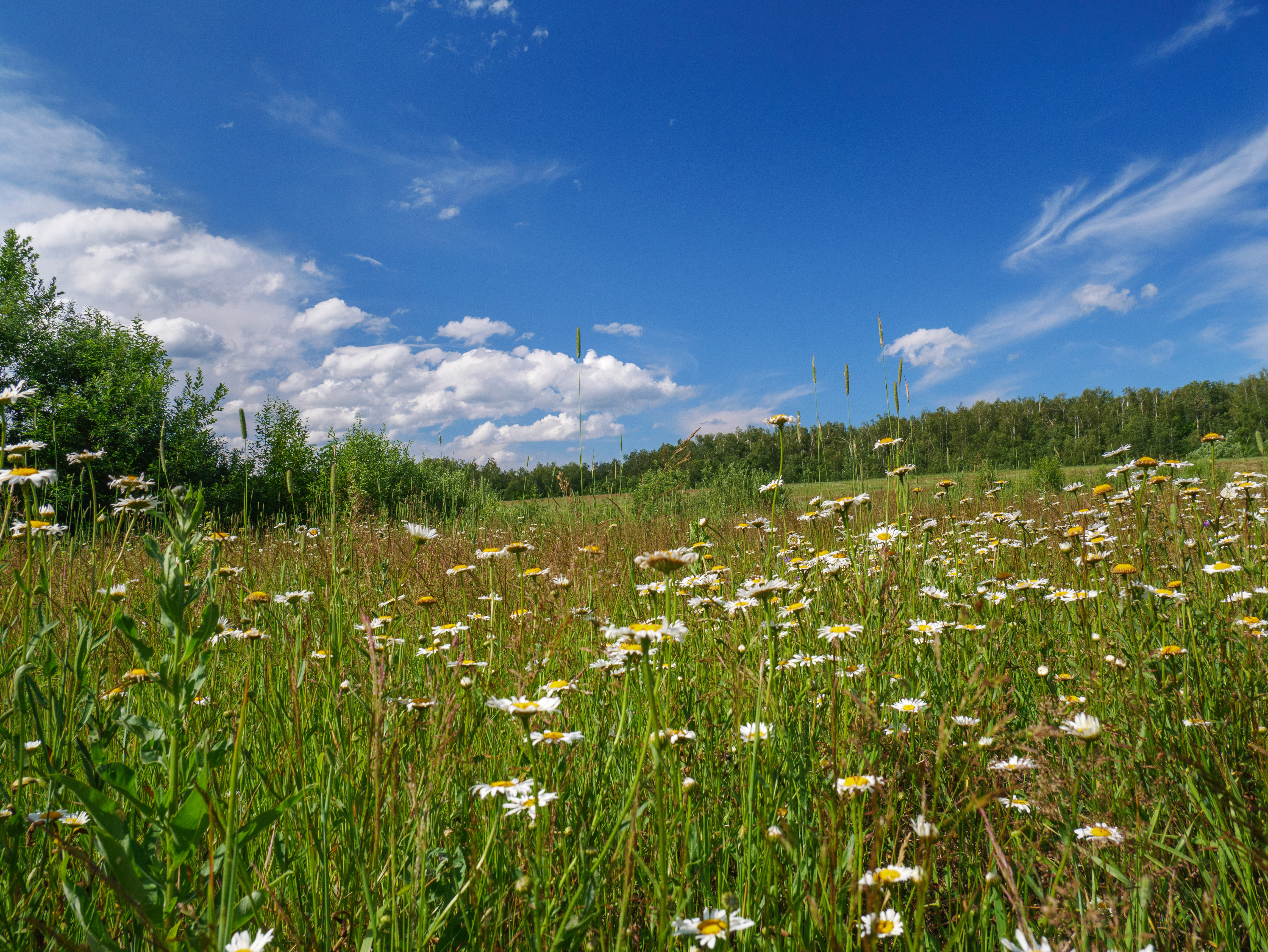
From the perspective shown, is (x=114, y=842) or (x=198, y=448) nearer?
(x=114, y=842)

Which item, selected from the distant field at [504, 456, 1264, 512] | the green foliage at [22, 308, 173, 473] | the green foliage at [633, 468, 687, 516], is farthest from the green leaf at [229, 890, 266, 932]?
the green foliage at [22, 308, 173, 473]

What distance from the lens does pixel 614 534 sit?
5387 mm

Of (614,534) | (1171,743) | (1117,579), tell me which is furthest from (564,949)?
(614,534)

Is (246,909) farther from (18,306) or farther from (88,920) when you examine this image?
(18,306)

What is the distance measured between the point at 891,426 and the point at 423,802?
8.80ft

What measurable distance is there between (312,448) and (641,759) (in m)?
36.6

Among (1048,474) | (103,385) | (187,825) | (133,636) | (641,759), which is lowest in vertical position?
(187,825)

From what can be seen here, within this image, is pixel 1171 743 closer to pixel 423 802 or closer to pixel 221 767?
pixel 423 802

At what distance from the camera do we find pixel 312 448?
32812 mm

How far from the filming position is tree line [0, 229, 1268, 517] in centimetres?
468

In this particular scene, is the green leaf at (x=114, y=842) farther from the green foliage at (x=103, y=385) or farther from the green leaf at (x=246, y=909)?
the green foliage at (x=103, y=385)

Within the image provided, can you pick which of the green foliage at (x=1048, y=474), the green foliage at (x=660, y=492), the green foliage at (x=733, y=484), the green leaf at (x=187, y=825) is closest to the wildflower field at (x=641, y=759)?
the green leaf at (x=187, y=825)

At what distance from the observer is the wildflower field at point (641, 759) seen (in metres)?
0.92

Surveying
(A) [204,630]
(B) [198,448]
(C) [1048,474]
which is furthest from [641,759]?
(B) [198,448]
